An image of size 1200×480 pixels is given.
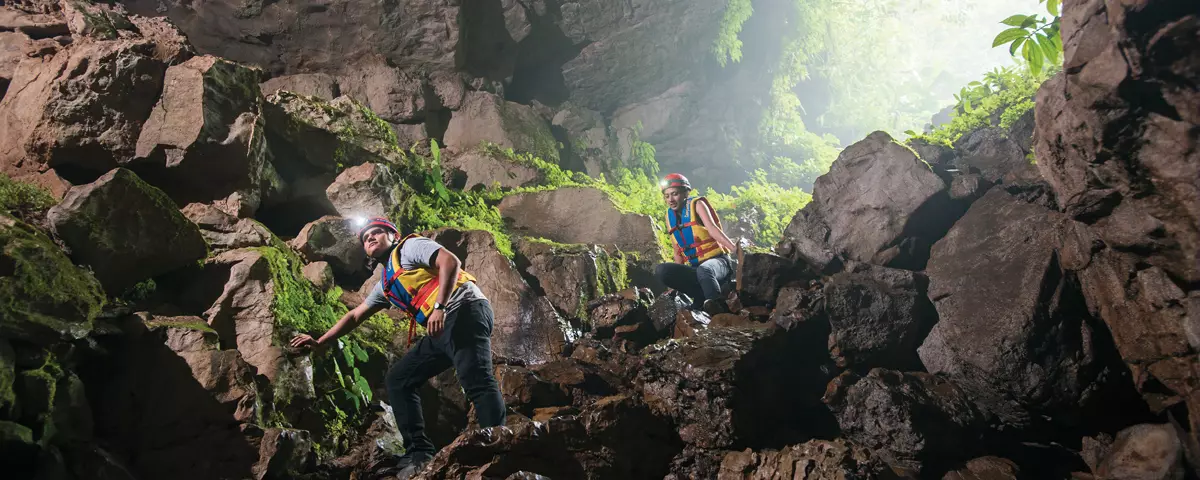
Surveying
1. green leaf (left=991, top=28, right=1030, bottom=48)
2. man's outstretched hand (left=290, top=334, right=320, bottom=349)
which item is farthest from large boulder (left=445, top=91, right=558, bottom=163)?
green leaf (left=991, top=28, right=1030, bottom=48)

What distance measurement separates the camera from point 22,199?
5.34 m

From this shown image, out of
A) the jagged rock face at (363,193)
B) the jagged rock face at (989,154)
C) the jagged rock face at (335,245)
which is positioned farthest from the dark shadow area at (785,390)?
the jagged rock face at (363,193)

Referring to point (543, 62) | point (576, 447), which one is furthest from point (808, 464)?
point (543, 62)

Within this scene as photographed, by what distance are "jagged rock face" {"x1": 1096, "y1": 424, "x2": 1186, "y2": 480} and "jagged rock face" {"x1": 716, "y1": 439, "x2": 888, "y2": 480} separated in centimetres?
239

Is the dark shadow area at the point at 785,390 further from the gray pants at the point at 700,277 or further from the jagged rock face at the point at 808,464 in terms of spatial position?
the gray pants at the point at 700,277

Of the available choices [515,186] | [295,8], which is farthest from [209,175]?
[295,8]

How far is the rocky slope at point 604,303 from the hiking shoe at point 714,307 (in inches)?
10.8

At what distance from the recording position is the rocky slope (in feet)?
14.9

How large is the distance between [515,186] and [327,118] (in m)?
4.35

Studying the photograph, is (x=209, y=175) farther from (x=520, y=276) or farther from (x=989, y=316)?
(x=989, y=316)

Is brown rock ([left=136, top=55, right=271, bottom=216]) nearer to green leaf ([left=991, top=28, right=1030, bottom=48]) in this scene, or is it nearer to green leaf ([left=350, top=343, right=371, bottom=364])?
green leaf ([left=350, top=343, right=371, bottom=364])

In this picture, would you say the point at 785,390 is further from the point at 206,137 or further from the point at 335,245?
the point at 206,137

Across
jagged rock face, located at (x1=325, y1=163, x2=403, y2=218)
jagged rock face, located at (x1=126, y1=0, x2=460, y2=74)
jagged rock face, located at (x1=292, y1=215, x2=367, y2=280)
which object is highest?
jagged rock face, located at (x1=126, y1=0, x2=460, y2=74)

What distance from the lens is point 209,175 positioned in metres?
7.38
